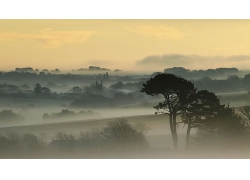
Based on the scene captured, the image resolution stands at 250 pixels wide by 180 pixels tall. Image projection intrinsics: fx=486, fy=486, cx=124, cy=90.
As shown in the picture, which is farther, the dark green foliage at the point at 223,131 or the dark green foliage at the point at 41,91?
the dark green foliage at the point at 41,91

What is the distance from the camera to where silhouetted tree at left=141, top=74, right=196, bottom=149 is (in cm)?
439

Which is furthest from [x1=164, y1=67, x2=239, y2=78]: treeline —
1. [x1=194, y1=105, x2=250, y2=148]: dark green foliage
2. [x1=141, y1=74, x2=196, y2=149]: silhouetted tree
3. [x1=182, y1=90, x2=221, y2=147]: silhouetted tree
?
[x1=194, y1=105, x2=250, y2=148]: dark green foliage

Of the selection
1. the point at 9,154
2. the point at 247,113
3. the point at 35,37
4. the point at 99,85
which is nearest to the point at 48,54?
the point at 35,37

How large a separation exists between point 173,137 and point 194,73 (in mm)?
608

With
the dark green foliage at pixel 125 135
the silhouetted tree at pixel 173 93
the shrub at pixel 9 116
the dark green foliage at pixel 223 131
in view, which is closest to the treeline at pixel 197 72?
the silhouetted tree at pixel 173 93

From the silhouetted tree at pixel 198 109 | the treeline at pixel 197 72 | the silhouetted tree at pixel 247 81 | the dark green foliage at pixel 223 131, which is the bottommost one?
the dark green foliage at pixel 223 131

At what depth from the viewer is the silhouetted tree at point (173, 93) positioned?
14.4ft

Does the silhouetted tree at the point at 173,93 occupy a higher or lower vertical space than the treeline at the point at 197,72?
lower

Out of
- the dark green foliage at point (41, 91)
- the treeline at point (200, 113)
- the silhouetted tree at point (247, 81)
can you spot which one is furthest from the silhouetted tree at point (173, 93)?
the dark green foliage at point (41, 91)

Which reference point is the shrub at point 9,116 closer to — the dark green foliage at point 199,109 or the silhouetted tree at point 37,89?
the silhouetted tree at point 37,89

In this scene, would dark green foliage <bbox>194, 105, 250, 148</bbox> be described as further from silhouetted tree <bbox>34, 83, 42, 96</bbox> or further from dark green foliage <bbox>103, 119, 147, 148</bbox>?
silhouetted tree <bbox>34, 83, 42, 96</bbox>

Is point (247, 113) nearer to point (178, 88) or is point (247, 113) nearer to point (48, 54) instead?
point (178, 88)
